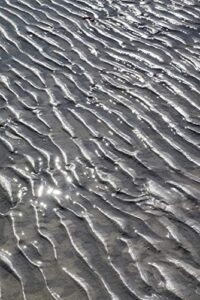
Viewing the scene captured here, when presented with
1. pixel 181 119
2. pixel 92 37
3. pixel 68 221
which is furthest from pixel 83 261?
pixel 92 37

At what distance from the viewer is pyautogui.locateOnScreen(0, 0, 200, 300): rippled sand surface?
174 inches

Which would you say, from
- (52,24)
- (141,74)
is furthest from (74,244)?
(52,24)

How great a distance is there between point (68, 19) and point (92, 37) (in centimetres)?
81

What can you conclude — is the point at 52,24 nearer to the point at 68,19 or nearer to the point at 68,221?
the point at 68,19

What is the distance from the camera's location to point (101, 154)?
576 centimetres

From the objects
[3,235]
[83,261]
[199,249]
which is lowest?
[199,249]

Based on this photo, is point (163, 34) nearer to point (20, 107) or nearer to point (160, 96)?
Answer: point (160, 96)

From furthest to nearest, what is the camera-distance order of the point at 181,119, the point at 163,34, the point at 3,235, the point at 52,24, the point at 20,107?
the point at 52,24 < the point at 163,34 < the point at 20,107 < the point at 181,119 < the point at 3,235

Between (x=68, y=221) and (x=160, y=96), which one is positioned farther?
(x=160, y=96)

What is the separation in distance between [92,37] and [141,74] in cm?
139

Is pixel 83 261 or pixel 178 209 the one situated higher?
pixel 83 261

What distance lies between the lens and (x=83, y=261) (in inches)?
178

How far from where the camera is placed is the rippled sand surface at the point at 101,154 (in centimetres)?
443

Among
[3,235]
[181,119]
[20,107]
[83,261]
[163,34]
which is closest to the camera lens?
[83,261]
